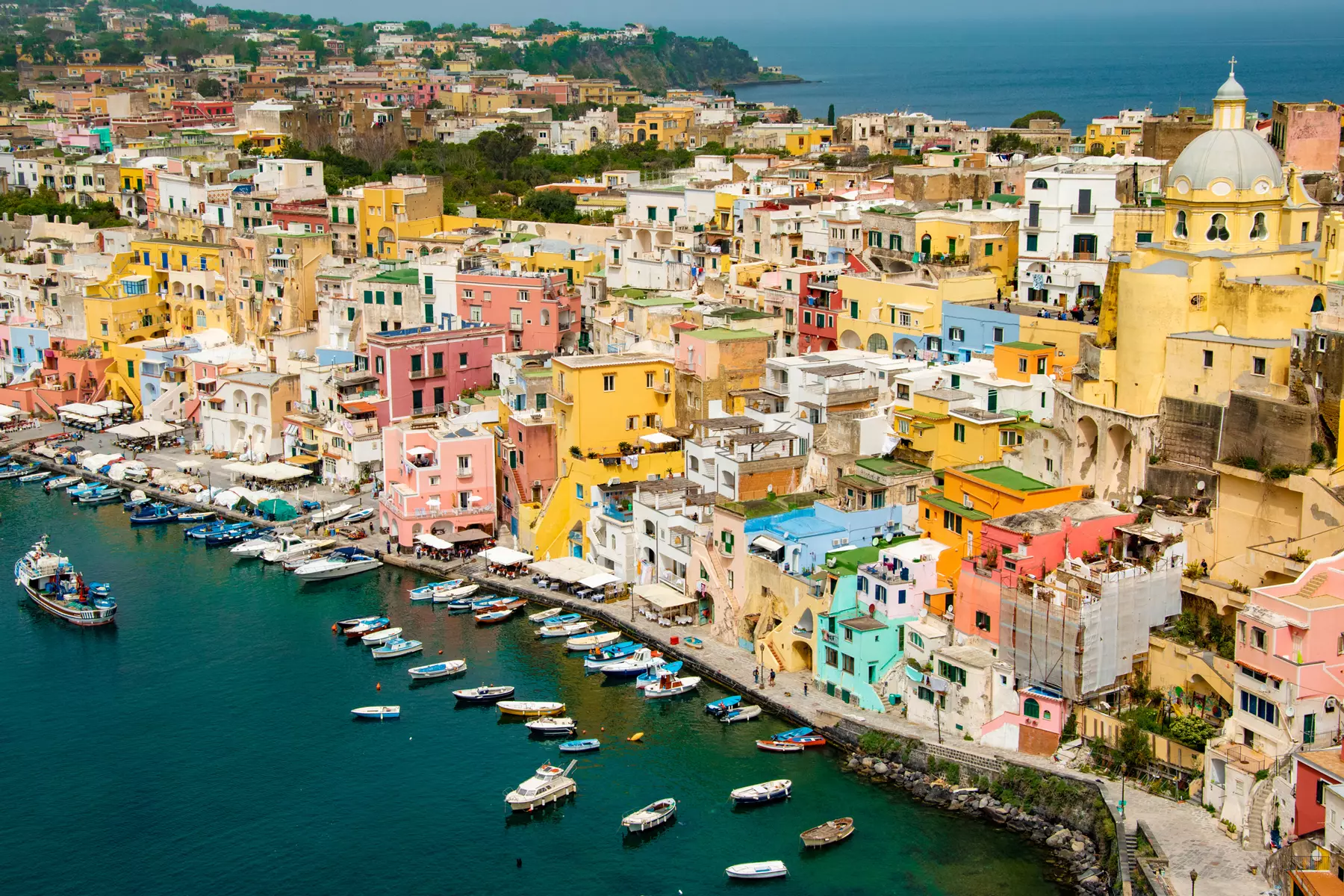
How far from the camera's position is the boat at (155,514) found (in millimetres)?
41969

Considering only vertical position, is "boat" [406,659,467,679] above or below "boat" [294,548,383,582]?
below

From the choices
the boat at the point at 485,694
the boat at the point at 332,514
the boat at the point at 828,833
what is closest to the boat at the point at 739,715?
the boat at the point at 828,833

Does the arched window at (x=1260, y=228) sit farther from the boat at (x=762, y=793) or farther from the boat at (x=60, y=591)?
the boat at (x=60, y=591)

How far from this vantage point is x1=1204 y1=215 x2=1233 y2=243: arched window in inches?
1204

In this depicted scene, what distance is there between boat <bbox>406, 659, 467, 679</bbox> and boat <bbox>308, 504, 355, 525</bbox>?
948 cm

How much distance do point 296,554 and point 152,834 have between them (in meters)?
12.7

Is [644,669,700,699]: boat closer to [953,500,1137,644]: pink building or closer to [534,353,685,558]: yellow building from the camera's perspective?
[953,500,1137,644]: pink building

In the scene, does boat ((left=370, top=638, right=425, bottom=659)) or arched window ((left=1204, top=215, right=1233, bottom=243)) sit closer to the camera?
arched window ((left=1204, top=215, right=1233, bottom=243))

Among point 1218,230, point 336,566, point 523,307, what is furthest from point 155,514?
point 1218,230

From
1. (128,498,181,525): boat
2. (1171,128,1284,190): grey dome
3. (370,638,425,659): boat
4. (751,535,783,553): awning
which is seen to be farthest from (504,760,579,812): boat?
(128,498,181,525): boat

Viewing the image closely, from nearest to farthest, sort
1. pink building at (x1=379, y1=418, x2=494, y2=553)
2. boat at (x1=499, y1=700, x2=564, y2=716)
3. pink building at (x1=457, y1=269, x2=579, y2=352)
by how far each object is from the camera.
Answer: boat at (x1=499, y1=700, x2=564, y2=716), pink building at (x1=379, y1=418, x2=494, y2=553), pink building at (x1=457, y1=269, x2=579, y2=352)

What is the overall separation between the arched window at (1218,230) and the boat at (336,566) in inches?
775

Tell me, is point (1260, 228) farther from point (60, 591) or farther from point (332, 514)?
point (60, 591)

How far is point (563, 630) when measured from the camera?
33.3m
